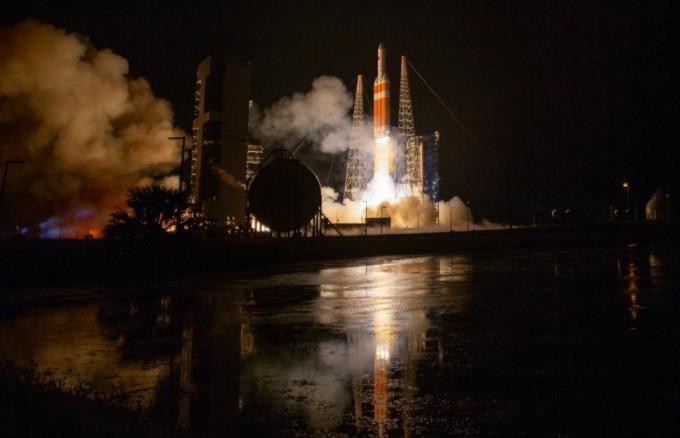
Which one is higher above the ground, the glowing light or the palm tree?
the palm tree

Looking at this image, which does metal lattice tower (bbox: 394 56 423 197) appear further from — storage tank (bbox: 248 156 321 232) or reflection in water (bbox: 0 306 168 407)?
reflection in water (bbox: 0 306 168 407)

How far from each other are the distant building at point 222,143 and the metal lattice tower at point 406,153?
27.6 metres

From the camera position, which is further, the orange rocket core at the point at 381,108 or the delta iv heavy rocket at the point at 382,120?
the orange rocket core at the point at 381,108

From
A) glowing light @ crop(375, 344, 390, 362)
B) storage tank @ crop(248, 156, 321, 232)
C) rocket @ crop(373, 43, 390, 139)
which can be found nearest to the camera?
glowing light @ crop(375, 344, 390, 362)

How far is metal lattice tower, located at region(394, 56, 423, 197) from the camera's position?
7581 cm

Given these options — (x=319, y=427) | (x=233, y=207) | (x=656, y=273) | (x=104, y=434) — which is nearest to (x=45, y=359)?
(x=104, y=434)

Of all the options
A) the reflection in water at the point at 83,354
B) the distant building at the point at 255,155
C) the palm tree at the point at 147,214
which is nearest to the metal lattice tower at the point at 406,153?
the distant building at the point at 255,155

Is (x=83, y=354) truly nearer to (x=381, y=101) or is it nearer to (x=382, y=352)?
(x=382, y=352)

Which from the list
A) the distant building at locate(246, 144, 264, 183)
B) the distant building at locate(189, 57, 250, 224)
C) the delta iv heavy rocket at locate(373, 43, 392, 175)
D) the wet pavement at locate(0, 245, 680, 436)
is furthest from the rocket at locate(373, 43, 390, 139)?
the wet pavement at locate(0, 245, 680, 436)

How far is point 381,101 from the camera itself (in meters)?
79.8

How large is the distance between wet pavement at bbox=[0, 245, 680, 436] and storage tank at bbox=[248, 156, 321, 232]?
31204mm

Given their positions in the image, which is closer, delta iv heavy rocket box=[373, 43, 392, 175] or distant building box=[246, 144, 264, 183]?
distant building box=[246, 144, 264, 183]

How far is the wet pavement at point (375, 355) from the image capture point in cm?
506

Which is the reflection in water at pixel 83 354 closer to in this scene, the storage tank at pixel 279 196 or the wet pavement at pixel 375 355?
the wet pavement at pixel 375 355
